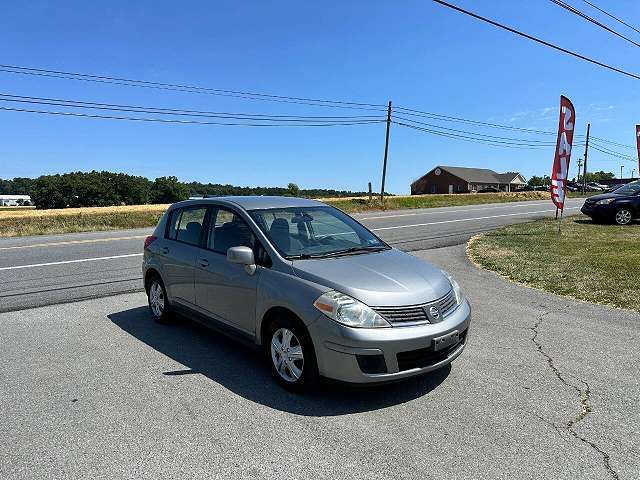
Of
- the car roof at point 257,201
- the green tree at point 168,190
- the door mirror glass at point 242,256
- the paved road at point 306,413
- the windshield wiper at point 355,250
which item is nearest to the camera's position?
the paved road at point 306,413

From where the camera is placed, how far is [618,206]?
17.0m

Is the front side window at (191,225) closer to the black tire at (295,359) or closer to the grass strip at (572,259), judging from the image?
the black tire at (295,359)

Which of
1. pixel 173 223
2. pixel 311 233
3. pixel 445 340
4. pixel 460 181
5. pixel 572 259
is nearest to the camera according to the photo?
pixel 445 340

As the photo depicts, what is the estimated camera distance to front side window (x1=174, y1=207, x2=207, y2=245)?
18.2ft

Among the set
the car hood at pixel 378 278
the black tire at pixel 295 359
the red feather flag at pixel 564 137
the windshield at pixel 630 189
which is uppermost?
the red feather flag at pixel 564 137

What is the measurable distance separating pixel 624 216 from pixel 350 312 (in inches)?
660

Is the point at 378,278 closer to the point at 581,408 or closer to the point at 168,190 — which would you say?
the point at 581,408

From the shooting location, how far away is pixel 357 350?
11.9ft

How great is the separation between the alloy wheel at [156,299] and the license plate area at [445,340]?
3.65 meters

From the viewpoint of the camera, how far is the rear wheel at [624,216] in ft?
55.4

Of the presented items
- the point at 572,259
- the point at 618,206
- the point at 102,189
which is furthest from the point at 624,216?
the point at 102,189

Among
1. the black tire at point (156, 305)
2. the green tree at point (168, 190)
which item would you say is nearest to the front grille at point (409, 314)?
the black tire at point (156, 305)

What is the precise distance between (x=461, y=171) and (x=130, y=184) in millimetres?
65218

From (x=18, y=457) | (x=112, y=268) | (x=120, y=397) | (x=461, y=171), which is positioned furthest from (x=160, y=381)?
(x=461, y=171)
